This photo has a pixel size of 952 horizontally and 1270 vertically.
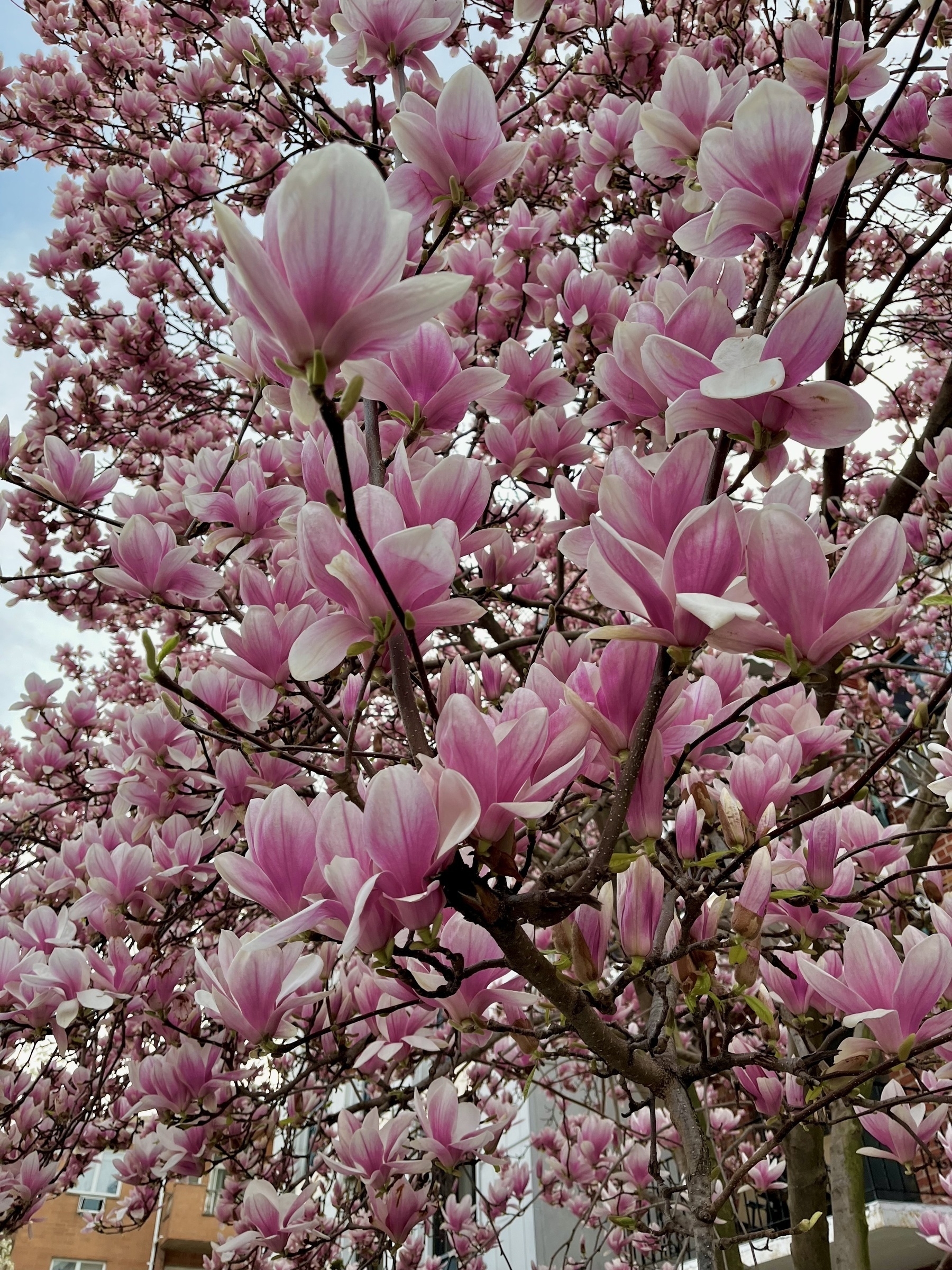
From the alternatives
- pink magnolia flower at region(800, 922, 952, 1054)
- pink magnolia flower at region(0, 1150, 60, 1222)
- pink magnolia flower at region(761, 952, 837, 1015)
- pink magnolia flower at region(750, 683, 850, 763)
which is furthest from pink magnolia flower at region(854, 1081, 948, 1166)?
pink magnolia flower at region(0, 1150, 60, 1222)

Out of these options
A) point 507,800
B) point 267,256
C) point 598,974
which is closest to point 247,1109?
point 598,974

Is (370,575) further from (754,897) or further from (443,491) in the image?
(754,897)

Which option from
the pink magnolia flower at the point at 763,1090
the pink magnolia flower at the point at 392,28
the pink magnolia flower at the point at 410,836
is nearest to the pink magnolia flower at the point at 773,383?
the pink magnolia flower at the point at 410,836

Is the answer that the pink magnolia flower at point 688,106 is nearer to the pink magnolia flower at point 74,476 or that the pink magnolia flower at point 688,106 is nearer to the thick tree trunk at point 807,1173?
the pink magnolia flower at point 74,476

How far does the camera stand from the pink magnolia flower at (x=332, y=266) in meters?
0.63

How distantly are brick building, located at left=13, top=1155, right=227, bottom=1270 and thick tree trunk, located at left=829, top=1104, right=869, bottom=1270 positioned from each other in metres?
19.1

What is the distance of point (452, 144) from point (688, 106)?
1.51 feet

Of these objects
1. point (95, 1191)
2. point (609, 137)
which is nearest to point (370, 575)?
point (609, 137)

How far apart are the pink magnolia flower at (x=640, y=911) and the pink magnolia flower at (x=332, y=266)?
2.31 ft

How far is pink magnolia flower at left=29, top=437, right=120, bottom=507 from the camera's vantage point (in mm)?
2148

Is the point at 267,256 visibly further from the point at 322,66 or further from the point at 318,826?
the point at 322,66

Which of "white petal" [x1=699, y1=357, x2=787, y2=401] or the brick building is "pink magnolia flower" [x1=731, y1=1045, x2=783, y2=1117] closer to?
"white petal" [x1=699, y1=357, x2=787, y2=401]

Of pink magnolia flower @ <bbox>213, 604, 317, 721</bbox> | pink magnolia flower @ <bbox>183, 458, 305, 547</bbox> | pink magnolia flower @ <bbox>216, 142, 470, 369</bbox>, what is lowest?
pink magnolia flower @ <bbox>216, 142, 470, 369</bbox>

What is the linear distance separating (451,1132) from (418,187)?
154 centimetres
